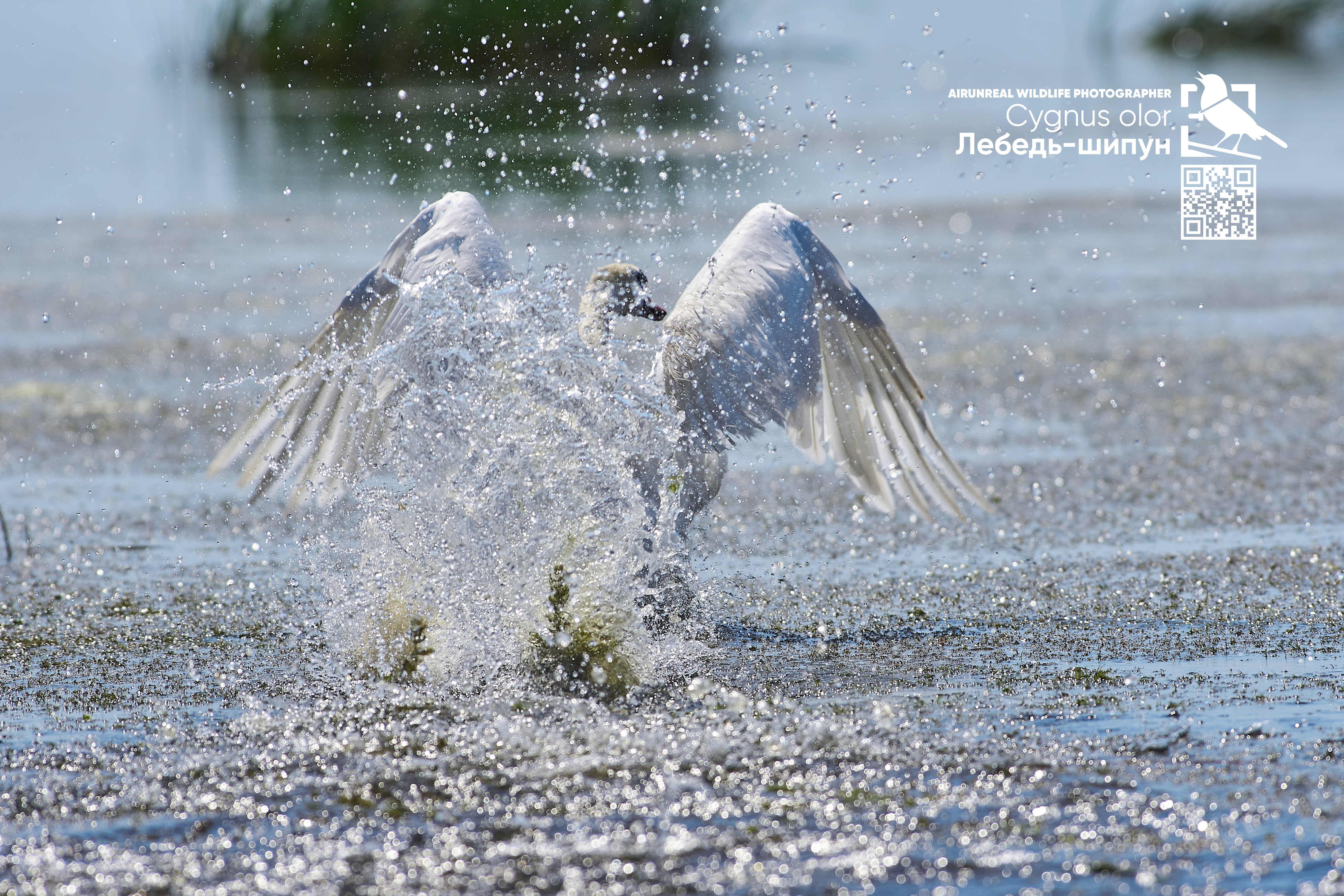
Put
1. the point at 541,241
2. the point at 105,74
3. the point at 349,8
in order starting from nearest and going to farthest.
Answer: the point at 541,241 → the point at 349,8 → the point at 105,74

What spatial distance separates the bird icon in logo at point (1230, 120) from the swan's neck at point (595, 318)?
13311mm

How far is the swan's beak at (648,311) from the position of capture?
5.74 m

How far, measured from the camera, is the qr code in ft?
45.1

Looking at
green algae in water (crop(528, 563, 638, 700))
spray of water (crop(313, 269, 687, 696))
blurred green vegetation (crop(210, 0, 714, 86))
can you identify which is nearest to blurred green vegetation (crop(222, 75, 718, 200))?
blurred green vegetation (crop(210, 0, 714, 86))

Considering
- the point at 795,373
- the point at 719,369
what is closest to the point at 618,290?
the point at 719,369

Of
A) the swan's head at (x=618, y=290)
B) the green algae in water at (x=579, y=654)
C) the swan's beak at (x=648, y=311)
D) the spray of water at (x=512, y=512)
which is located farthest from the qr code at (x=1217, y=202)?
the green algae in water at (x=579, y=654)

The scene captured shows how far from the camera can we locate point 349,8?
2636cm

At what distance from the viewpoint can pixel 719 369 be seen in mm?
5297

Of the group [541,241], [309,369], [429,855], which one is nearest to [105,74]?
[541,241]

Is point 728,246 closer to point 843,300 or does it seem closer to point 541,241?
point 843,300

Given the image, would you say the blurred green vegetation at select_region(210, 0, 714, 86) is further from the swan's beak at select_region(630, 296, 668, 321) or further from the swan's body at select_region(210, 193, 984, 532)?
the swan's beak at select_region(630, 296, 668, 321)

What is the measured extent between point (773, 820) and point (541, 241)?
32.1ft

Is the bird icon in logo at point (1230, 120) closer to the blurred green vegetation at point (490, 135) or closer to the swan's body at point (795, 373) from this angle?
the blurred green vegetation at point (490, 135)

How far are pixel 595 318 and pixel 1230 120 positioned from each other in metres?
16.2
